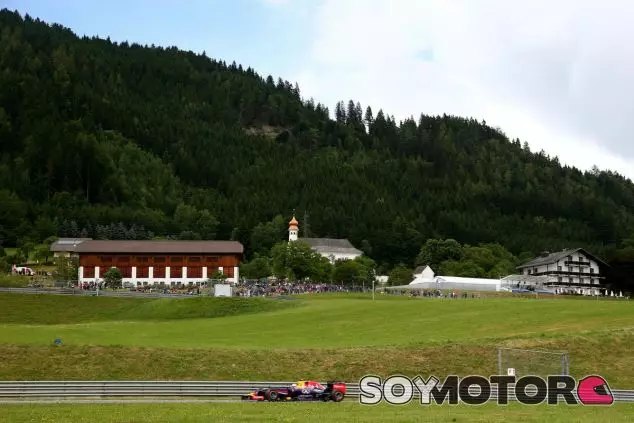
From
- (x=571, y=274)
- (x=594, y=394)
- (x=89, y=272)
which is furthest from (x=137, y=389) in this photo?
(x=571, y=274)

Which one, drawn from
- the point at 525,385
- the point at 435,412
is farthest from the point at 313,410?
the point at 525,385

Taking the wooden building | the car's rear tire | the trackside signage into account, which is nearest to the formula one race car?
the car's rear tire

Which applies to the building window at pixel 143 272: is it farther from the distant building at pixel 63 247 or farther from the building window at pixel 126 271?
the distant building at pixel 63 247

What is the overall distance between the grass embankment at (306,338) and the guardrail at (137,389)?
4.20 metres

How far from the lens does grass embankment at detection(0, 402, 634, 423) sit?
76.4 ft

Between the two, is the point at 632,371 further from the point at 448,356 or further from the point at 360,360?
the point at 360,360

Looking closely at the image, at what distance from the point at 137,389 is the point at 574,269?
→ 144728 mm

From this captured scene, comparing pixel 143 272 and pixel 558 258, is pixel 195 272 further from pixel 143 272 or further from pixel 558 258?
pixel 558 258

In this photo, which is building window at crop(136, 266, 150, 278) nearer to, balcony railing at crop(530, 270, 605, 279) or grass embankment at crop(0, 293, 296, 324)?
grass embankment at crop(0, 293, 296, 324)

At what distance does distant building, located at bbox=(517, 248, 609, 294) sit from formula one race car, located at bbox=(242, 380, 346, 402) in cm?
13488

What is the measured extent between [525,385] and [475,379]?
9.49 ft

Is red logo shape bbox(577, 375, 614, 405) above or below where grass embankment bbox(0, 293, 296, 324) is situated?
above

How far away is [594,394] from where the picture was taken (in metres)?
32.0

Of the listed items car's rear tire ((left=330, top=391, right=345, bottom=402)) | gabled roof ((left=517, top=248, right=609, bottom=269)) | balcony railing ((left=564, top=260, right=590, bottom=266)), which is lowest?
car's rear tire ((left=330, top=391, right=345, bottom=402))
